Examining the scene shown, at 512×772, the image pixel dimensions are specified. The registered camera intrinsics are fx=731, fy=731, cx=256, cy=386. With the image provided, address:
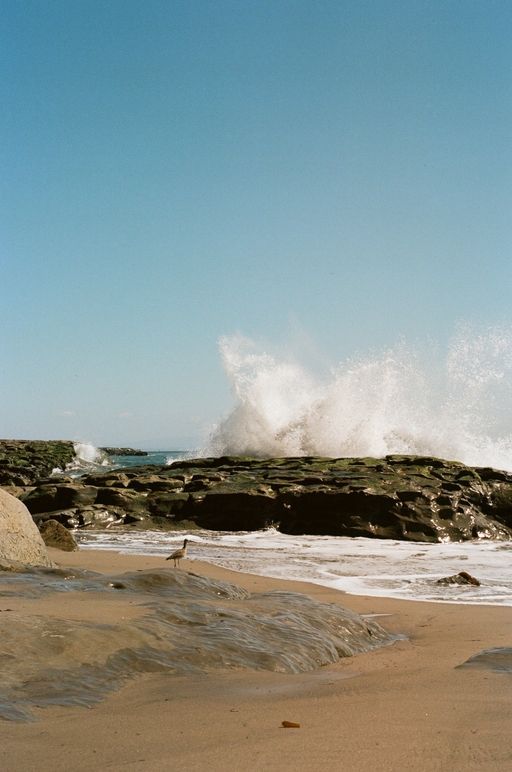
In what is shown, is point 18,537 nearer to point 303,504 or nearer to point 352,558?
point 352,558

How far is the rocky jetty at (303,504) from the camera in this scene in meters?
14.1

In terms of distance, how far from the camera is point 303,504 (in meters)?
14.9

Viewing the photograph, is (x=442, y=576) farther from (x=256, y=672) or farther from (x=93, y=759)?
(x=93, y=759)

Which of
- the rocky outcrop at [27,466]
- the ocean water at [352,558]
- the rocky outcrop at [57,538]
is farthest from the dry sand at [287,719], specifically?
the rocky outcrop at [27,466]

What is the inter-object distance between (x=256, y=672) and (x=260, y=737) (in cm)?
143

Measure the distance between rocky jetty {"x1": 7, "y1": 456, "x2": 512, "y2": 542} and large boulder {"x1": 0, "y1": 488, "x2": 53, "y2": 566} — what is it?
6302mm

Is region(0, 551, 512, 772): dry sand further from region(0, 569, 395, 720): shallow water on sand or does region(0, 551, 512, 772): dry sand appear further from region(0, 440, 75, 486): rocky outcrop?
region(0, 440, 75, 486): rocky outcrop

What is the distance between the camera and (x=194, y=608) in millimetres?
5234

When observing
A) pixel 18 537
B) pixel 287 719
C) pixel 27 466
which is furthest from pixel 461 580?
pixel 27 466

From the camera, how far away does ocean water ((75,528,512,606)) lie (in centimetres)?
836

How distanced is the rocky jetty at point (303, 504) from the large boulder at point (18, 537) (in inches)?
248

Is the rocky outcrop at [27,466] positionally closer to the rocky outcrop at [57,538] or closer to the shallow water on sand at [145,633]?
the rocky outcrop at [57,538]

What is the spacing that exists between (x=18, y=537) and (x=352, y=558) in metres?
5.47

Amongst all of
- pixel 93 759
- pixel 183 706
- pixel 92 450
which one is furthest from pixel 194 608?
pixel 92 450
